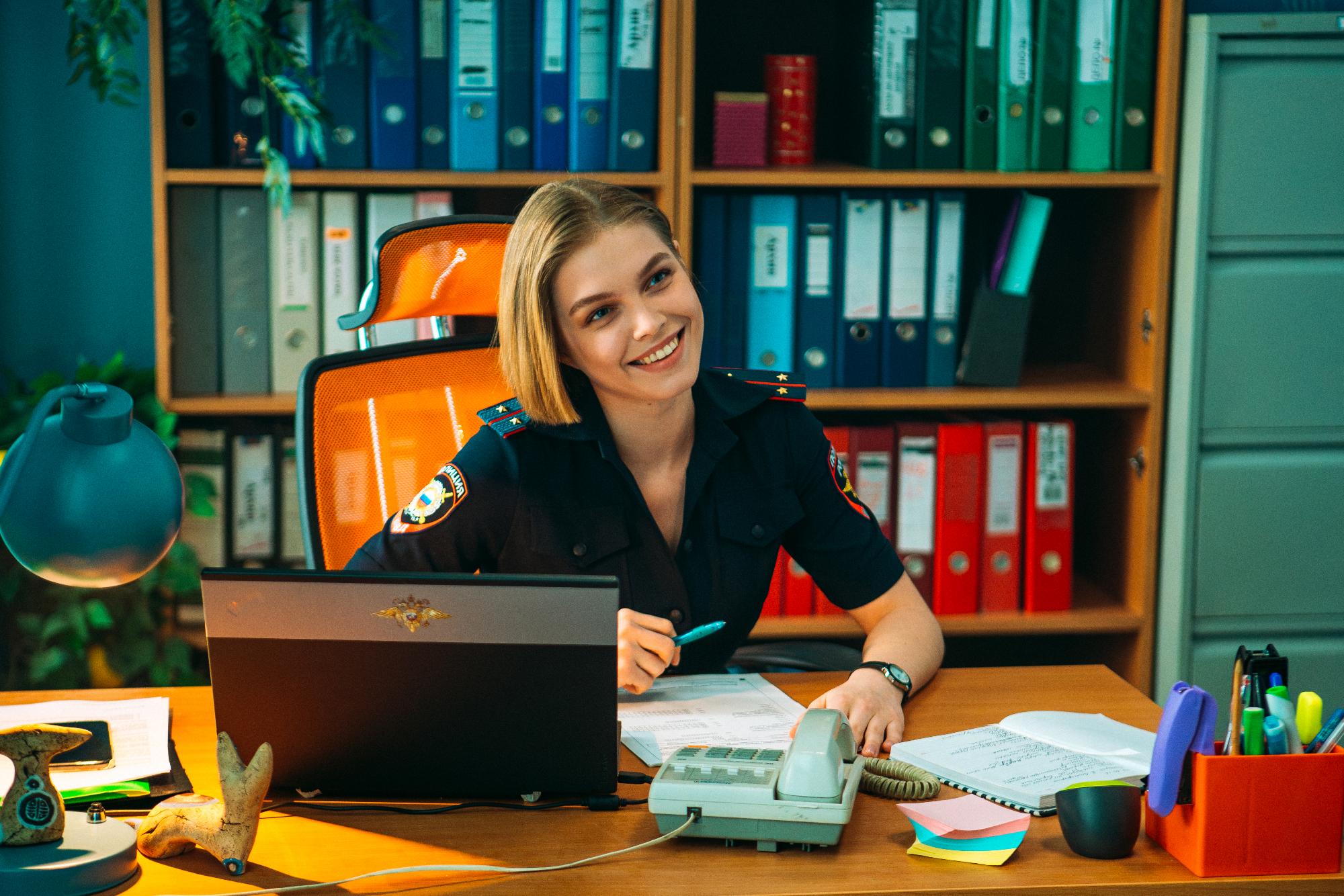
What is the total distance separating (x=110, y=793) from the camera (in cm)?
105

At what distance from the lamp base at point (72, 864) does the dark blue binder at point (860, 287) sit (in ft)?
5.45

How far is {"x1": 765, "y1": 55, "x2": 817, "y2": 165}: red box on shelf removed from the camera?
2.31 meters

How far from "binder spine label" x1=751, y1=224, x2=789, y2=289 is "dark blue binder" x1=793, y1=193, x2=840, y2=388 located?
0.03 meters

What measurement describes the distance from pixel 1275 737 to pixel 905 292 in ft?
5.01

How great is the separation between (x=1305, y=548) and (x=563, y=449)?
152cm

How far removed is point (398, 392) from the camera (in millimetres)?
1628

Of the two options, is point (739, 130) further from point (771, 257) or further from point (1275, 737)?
point (1275, 737)

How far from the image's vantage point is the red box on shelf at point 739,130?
90.7 inches

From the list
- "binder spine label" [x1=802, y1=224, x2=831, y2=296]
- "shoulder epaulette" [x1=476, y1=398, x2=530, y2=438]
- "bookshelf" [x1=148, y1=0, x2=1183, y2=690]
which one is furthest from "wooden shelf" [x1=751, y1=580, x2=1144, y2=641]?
"shoulder epaulette" [x1=476, y1=398, x2=530, y2=438]

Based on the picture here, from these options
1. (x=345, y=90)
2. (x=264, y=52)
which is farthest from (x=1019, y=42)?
(x=264, y=52)

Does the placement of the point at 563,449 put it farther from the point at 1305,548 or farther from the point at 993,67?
the point at 1305,548

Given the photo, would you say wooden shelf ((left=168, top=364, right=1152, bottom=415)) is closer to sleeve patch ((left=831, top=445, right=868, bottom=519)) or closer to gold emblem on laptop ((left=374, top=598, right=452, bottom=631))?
sleeve patch ((left=831, top=445, right=868, bottom=519))

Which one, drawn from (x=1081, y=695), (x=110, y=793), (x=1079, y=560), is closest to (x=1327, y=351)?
(x=1079, y=560)

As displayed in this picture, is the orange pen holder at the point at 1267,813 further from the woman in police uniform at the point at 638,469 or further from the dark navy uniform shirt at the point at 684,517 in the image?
the dark navy uniform shirt at the point at 684,517
